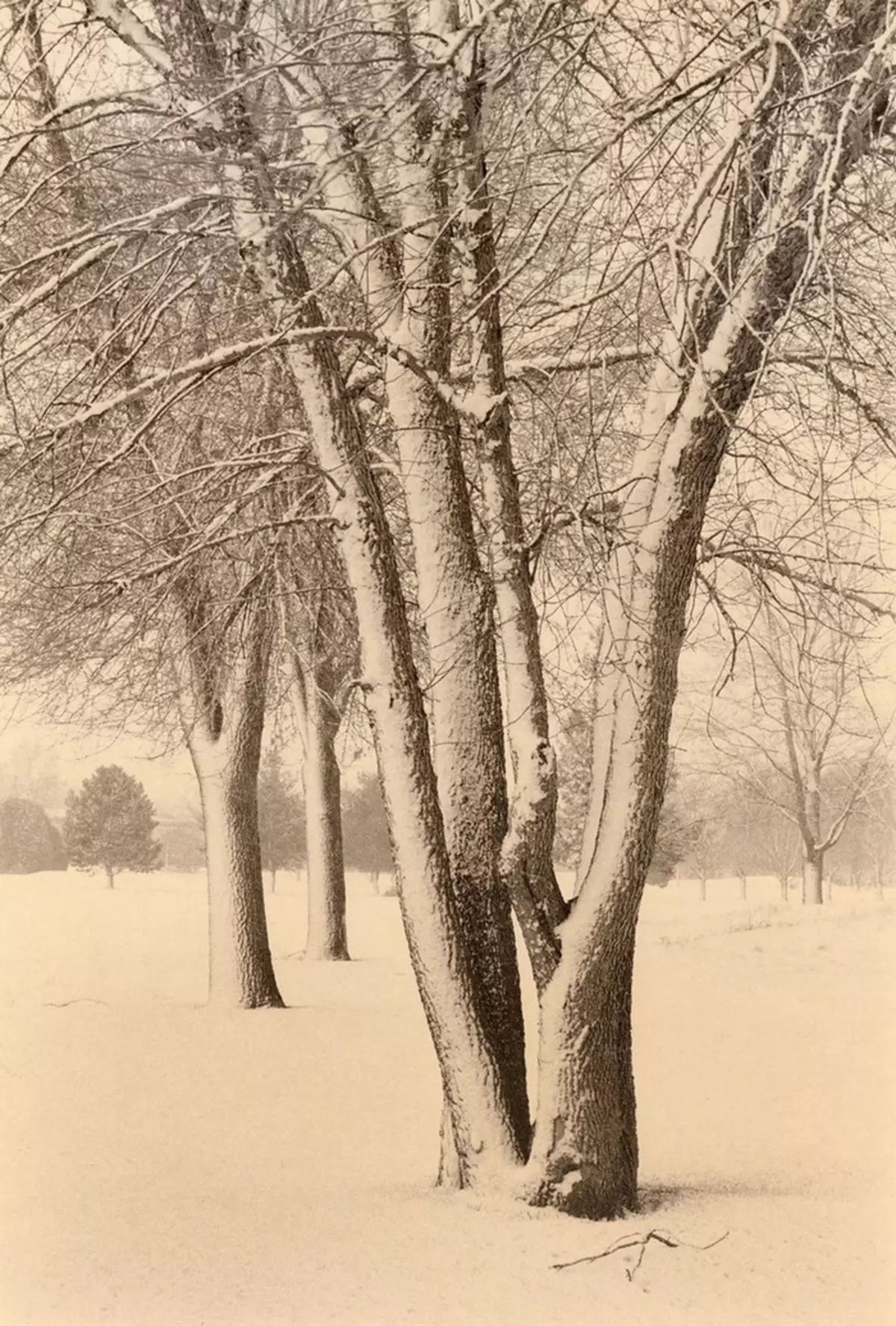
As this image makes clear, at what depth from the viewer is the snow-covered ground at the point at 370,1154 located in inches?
157

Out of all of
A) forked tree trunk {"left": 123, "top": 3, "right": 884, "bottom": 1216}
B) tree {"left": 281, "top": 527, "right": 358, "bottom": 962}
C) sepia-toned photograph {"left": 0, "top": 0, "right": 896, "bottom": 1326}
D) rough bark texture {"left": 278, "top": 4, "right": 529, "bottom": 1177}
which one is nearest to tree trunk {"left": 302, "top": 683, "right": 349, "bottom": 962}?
tree {"left": 281, "top": 527, "right": 358, "bottom": 962}

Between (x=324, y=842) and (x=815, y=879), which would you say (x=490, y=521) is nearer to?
(x=324, y=842)

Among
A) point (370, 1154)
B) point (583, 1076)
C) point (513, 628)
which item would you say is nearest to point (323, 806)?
point (370, 1154)

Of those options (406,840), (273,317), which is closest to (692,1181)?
(406,840)

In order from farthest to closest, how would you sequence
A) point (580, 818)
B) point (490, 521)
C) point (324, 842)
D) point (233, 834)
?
point (580, 818)
point (324, 842)
point (233, 834)
point (490, 521)

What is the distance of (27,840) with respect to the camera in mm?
11008

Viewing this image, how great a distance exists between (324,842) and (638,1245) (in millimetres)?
9349

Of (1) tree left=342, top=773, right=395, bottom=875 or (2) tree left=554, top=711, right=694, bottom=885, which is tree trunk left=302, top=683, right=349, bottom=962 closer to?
(2) tree left=554, top=711, right=694, bottom=885

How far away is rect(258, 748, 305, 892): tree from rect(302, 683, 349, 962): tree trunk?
709 centimetres

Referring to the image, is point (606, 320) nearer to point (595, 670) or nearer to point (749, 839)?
point (595, 670)

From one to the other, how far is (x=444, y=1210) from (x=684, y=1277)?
3.28 feet

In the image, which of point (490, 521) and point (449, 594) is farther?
point (449, 594)

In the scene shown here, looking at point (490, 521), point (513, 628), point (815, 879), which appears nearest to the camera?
point (513, 628)

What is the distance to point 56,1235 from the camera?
4.48 metres
